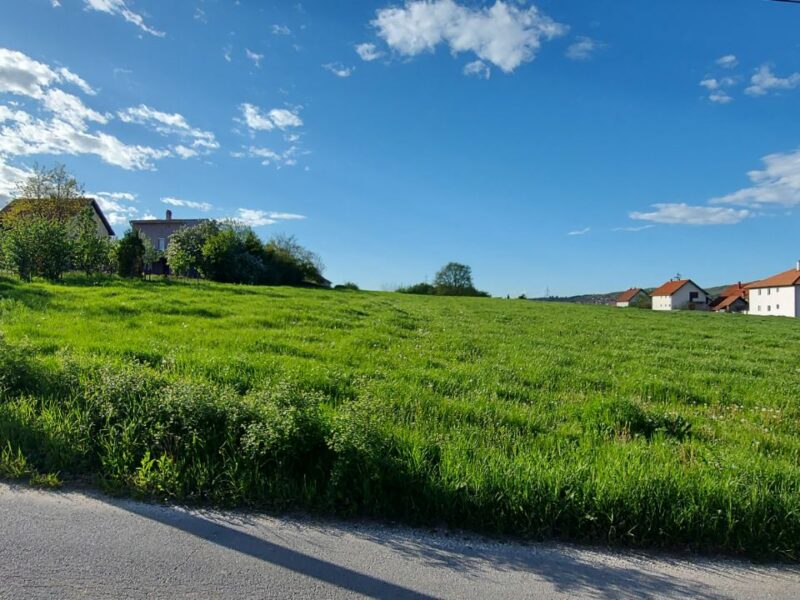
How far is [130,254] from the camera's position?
24.0 meters

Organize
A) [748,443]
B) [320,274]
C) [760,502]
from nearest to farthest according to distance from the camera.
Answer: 1. [760,502]
2. [748,443]
3. [320,274]

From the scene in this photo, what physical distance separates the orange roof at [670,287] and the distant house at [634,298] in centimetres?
359

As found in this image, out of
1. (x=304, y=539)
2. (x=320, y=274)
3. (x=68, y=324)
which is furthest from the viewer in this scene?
(x=320, y=274)

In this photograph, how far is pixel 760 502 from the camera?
295cm

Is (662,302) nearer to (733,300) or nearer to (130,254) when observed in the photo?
(733,300)

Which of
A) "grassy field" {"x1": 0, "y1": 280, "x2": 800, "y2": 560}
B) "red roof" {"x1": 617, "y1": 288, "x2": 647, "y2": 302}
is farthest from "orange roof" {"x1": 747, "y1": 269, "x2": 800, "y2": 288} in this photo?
"grassy field" {"x1": 0, "y1": 280, "x2": 800, "y2": 560}

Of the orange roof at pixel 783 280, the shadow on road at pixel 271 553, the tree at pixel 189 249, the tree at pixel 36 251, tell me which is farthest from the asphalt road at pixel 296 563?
the orange roof at pixel 783 280

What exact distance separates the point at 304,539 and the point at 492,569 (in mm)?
1127

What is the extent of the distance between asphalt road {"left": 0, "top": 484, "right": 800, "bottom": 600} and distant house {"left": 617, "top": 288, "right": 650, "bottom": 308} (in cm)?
11136

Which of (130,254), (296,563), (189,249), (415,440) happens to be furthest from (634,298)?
(296,563)

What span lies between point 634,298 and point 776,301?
1494 inches

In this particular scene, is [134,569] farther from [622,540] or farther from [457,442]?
[622,540]

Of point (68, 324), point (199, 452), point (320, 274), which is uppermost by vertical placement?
point (320, 274)

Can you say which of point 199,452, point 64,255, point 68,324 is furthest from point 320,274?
point 199,452
